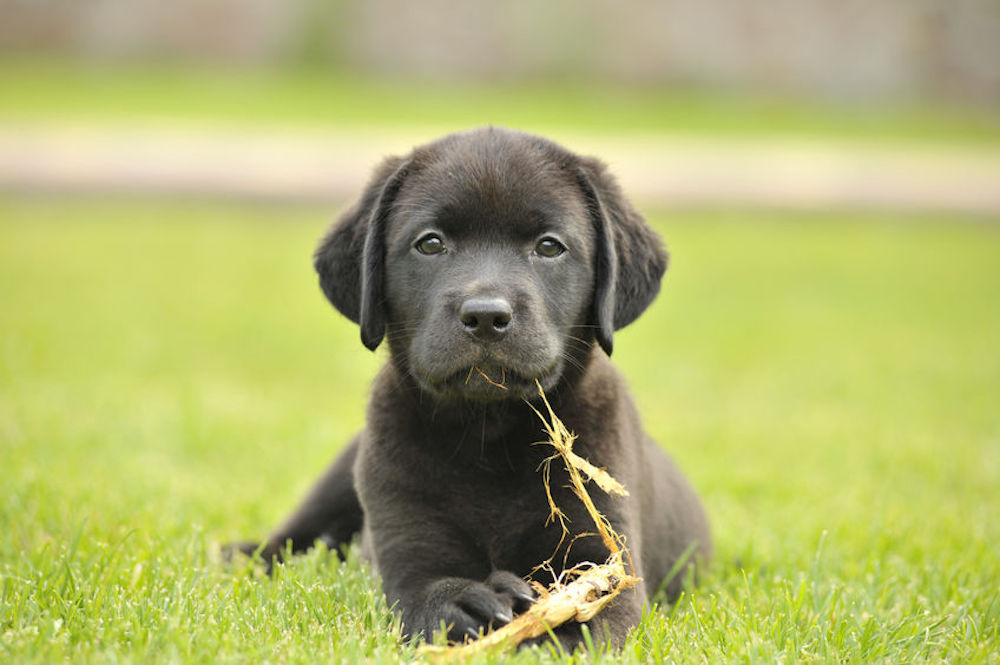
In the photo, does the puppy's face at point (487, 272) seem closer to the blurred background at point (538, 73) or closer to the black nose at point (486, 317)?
the black nose at point (486, 317)

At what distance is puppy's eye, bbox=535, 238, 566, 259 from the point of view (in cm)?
354

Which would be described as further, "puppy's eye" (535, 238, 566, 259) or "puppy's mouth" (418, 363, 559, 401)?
"puppy's eye" (535, 238, 566, 259)

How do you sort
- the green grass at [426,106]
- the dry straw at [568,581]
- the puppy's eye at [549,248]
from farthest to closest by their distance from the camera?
the green grass at [426,106] < the puppy's eye at [549,248] < the dry straw at [568,581]

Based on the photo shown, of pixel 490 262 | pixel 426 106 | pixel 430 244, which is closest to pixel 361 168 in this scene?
pixel 426 106

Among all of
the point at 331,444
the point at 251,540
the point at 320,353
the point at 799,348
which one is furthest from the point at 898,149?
the point at 251,540

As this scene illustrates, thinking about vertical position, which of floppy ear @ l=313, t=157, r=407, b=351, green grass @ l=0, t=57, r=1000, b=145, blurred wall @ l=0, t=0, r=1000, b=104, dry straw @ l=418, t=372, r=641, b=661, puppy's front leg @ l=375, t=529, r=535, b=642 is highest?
floppy ear @ l=313, t=157, r=407, b=351

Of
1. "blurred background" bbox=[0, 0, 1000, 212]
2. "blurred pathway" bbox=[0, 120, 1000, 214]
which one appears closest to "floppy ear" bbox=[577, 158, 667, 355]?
"blurred pathway" bbox=[0, 120, 1000, 214]

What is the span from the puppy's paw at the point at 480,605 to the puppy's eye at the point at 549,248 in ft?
3.33

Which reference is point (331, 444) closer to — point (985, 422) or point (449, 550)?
point (449, 550)

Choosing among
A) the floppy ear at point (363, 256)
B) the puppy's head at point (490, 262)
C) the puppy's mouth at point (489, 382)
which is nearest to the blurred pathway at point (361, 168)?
the floppy ear at point (363, 256)

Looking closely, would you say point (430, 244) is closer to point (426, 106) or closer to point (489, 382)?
point (489, 382)

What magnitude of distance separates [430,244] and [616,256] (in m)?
0.63

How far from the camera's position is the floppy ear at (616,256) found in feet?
12.0

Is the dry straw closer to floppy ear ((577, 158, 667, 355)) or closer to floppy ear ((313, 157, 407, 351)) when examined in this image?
floppy ear ((577, 158, 667, 355))
